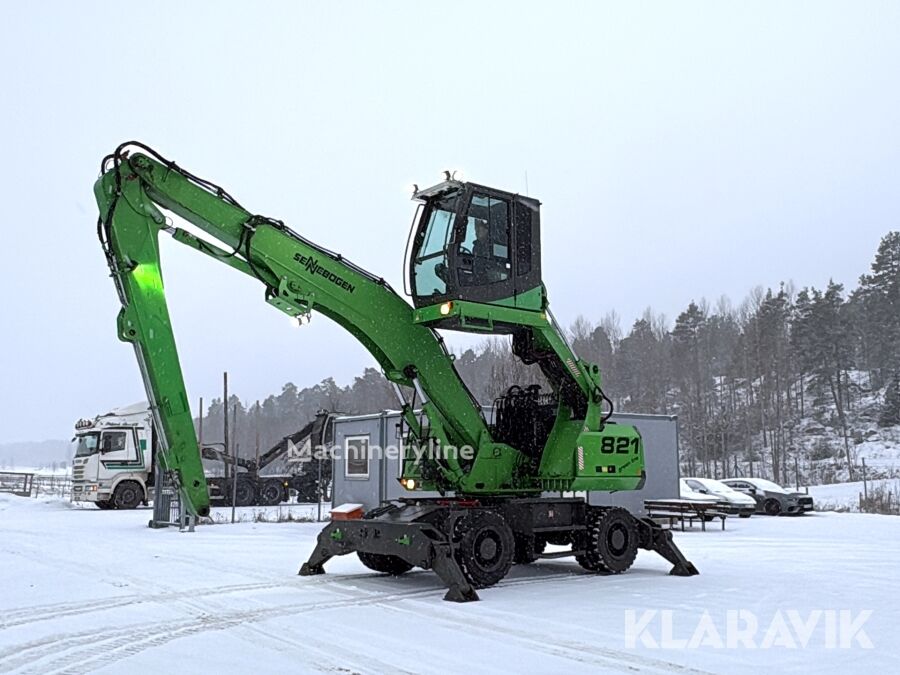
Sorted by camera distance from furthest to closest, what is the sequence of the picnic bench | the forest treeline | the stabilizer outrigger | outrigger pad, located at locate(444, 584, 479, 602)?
1. the forest treeline
2. the picnic bench
3. the stabilizer outrigger
4. outrigger pad, located at locate(444, 584, 479, 602)

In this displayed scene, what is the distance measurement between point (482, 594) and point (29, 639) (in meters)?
4.56

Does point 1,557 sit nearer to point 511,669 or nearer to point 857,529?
point 511,669

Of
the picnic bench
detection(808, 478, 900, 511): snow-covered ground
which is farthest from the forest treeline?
the picnic bench

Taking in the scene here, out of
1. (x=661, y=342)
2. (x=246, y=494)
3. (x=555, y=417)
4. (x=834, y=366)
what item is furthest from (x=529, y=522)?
(x=661, y=342)

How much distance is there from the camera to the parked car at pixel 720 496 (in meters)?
23.3

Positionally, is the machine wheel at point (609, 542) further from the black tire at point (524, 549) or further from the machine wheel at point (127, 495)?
the machine wheel at point (127, 495)

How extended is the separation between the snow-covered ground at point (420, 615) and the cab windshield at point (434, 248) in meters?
3.56

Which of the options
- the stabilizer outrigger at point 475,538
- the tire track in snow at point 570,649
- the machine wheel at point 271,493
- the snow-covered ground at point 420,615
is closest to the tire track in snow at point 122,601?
the snow-covered ground at point 420,615

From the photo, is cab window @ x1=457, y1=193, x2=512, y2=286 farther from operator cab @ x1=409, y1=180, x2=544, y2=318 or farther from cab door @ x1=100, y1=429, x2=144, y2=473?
cab door @ x1=100, y1=429, x2=144, y2=473

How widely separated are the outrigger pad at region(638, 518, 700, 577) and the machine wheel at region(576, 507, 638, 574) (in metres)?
0.13

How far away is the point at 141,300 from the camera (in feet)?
30.1

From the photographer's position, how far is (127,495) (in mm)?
28391

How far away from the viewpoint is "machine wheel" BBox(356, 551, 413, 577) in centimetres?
1120

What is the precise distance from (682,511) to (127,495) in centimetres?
1814
